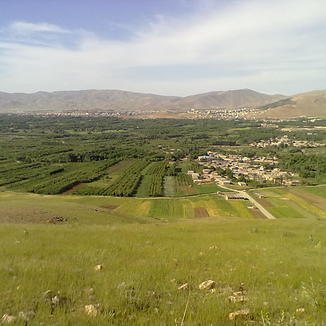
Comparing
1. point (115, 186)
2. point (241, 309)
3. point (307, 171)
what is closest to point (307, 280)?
point (241, 309)

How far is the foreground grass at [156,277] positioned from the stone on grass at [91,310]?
0.32ft

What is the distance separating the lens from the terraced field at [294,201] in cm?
4562

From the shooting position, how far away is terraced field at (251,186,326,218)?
150ft

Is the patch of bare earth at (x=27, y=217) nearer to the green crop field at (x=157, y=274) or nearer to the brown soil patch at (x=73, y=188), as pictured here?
the green crop field at (x=157, y=274)

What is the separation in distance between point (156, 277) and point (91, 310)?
246cm

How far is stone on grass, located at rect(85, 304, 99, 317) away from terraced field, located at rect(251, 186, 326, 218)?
4626cm

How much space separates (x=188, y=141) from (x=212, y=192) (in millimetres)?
93437

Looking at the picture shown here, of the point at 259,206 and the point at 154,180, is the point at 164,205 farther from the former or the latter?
the point at 154,180

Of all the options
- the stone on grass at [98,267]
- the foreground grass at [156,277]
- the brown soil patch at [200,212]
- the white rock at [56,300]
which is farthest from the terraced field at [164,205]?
the white rock at [56,300]

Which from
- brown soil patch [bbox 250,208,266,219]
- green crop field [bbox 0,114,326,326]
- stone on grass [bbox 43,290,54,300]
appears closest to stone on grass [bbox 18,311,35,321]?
green crop field [bbox 0,114,326,326]

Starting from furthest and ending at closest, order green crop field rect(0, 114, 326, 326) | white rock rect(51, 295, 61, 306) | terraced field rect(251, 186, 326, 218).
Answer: terraced field rect(251, 186, 326, 218), white rock rect(51, 295, 61, 306), green crop field rect(0, 114, 326, 326)

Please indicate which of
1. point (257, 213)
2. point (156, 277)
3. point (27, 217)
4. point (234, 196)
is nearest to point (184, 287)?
point (156, 277)

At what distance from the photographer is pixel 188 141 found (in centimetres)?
15212

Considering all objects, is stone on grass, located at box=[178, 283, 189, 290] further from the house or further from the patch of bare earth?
the house
